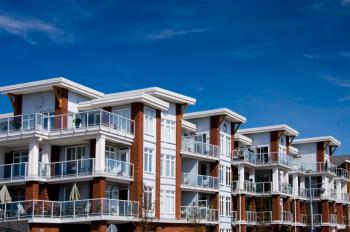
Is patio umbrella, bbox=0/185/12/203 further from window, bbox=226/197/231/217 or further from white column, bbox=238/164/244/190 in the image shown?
white column, bbox=238/164/244/190

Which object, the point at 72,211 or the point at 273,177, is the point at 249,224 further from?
the point at 72,211

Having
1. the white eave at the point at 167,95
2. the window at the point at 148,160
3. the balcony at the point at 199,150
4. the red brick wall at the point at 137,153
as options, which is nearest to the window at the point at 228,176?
the balcony at the point at 199,150

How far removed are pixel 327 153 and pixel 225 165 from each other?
2299cm

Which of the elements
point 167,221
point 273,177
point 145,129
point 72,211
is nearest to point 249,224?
point 273,177

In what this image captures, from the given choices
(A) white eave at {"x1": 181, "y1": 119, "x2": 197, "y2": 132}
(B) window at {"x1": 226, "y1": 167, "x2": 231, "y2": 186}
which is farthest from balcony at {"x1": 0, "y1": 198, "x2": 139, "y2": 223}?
(B) window at {"x1": 226, "y1": 167, "x2": 231, "y2": 186}

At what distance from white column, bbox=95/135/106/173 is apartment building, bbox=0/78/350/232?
2.6 inches

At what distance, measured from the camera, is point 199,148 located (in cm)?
5325

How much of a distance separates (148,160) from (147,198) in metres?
3.06

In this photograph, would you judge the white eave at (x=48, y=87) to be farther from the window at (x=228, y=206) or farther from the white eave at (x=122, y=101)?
the window at (x=228, y=206)

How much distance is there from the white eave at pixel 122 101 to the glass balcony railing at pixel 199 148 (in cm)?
581

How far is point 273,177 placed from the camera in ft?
209

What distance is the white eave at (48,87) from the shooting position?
44403mm

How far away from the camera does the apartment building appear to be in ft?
137

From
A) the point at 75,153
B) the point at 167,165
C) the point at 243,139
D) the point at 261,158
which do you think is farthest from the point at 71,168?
the point at 261,158
